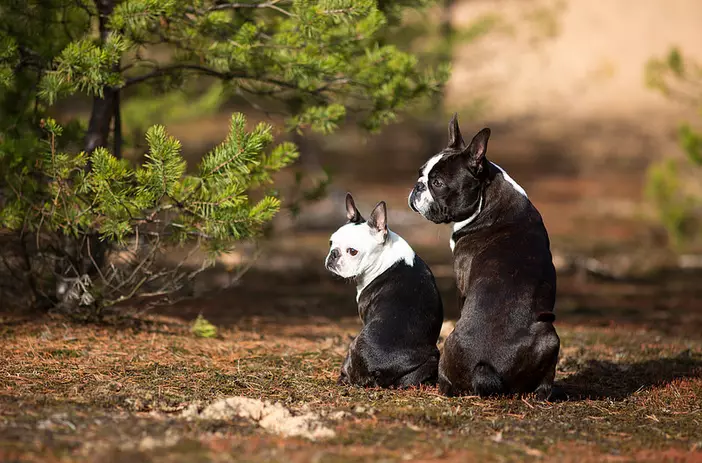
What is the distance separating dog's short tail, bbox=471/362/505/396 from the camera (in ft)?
21.7

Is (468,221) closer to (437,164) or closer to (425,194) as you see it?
(425,194)

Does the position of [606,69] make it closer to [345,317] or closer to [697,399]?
[345,317]

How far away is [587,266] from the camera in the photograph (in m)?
18.1

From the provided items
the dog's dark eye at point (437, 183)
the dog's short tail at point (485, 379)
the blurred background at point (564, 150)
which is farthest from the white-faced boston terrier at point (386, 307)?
the blurred background at point (564, 150)

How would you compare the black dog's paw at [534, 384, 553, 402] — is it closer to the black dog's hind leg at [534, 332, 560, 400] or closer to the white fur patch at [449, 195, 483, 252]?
the black dog's hind leg at [534, 332, 560, 400]

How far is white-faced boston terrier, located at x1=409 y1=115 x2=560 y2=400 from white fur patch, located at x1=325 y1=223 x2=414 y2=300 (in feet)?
1.45

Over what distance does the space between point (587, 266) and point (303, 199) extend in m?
9.68

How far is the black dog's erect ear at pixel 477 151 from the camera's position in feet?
22.5

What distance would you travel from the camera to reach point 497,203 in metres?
7.12

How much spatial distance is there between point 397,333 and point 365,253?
75 cm

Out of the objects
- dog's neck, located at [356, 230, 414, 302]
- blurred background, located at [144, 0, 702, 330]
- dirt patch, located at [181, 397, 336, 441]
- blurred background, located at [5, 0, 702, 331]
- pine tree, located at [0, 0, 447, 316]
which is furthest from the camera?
blurred background, located at [144, 0, 702, 330]

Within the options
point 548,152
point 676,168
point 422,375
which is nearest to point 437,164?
point 422,375

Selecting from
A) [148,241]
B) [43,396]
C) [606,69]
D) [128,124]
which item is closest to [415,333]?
[43,396]

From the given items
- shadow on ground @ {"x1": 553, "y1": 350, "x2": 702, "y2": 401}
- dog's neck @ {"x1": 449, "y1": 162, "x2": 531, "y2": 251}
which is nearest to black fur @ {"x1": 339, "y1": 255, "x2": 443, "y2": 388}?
dog's neck @ {"x1": 449, "y1": 162, "x2": 531, "y2": 251}
